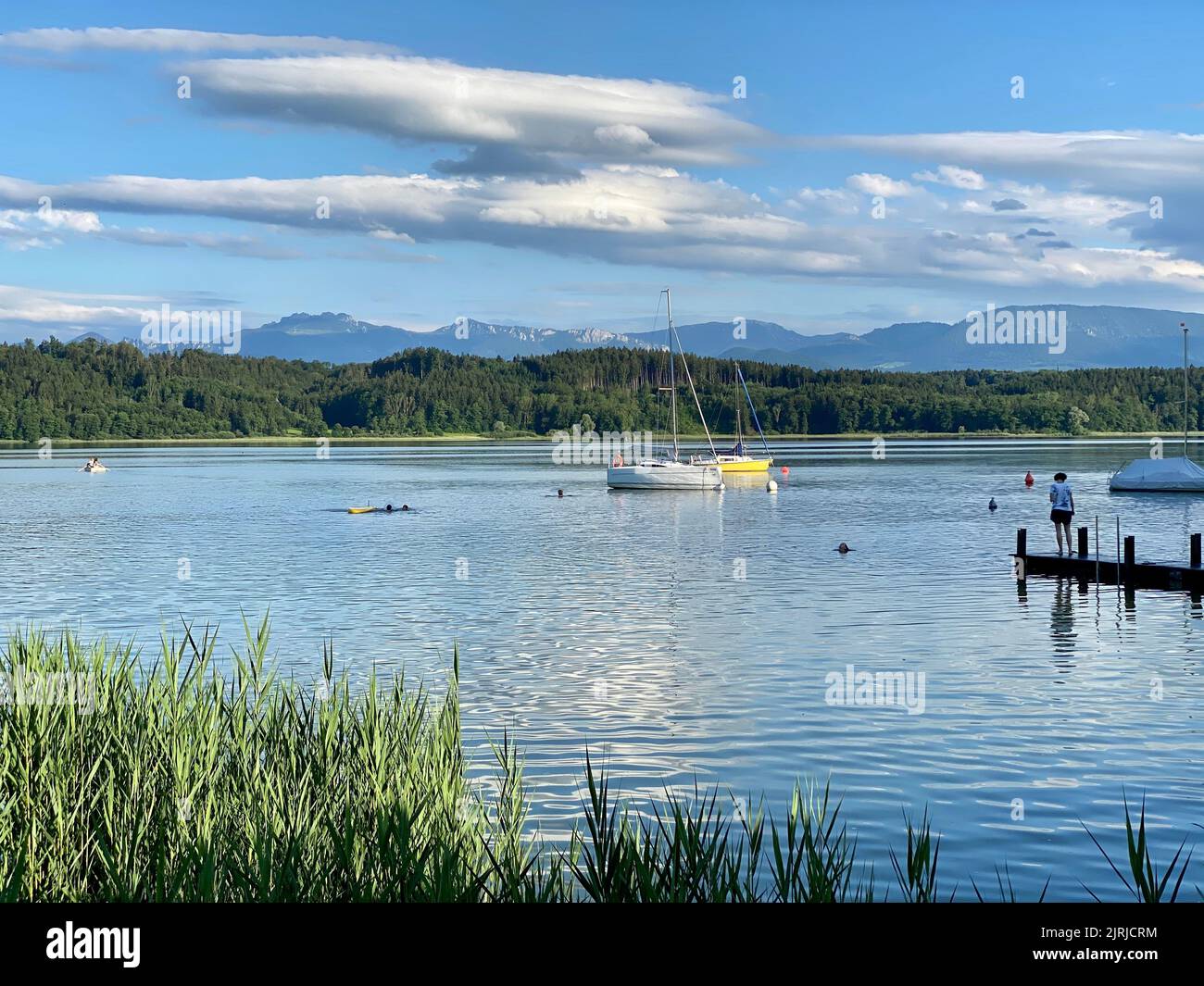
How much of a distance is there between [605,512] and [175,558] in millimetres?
29463

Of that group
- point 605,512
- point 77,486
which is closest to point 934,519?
point 605,512

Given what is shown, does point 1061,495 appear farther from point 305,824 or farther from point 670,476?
point 670,476

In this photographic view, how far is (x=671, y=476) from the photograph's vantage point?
299 feet

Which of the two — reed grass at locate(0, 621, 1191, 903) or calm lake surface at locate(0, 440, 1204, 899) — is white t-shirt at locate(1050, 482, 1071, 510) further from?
reed grass at locate(0, 621, 1191, 903)

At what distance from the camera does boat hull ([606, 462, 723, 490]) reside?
9081cm

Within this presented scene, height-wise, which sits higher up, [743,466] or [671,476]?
[743,466]

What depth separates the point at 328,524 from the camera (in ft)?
207

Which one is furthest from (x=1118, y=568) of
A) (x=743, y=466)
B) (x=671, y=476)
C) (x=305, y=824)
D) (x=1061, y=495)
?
(x=743, y=466)

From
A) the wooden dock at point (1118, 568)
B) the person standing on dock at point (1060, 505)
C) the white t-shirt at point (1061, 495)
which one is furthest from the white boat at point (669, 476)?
the white t-shirt at point (1061, 495)

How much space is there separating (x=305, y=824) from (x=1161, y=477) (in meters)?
Result: 77.9

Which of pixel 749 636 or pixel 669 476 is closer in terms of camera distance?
pixel 749 636

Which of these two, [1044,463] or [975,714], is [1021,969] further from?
[1044,463]

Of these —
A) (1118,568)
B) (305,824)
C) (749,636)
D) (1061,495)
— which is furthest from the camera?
(1061,495)

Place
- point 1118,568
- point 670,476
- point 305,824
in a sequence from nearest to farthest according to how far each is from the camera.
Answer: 1. point 305,824
2. point 1118,568
3. point 670,476
